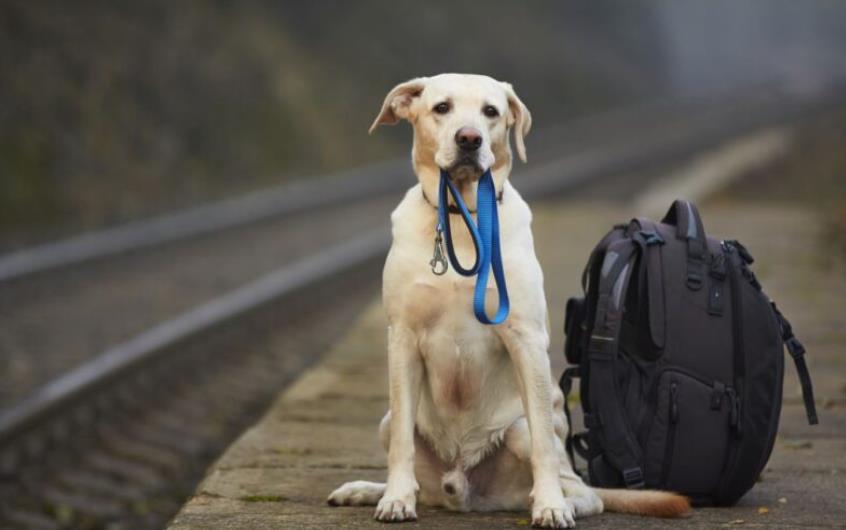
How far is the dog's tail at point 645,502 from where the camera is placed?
472 centimetres

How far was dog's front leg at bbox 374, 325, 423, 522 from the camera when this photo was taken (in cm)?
459

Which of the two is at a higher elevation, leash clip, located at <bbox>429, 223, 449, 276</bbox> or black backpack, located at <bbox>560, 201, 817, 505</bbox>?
leash clip, located at <bbox>429, 223, 449, 276</bbox>

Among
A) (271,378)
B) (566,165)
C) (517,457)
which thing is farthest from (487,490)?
(566,165)

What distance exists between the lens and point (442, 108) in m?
4.52

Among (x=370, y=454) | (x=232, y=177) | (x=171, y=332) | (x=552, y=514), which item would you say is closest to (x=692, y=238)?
(x=552, y=514)

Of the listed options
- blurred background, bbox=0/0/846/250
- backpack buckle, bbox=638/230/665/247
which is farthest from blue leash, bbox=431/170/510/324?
blurred background, bbox=0/0/846/250

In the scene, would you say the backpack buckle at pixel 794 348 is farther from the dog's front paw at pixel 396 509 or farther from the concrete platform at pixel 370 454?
the dog's front paw at pixel 396 509

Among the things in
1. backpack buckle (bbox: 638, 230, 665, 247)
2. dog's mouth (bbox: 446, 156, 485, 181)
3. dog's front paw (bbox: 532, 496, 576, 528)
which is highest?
dog's mouth (bbox: 446, 156, 485, 181)

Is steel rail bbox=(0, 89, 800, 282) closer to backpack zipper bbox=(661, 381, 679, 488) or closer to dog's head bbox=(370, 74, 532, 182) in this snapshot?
dog's head bbox=(370, 74, 532, 182)

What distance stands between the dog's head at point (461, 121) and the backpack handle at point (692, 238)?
730 millimetres

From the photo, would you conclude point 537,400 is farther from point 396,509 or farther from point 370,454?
point 370,454

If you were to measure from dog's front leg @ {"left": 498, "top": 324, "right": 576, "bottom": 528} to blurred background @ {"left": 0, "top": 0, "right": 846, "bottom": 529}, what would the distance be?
2861 mm

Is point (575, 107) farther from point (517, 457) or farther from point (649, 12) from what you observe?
point (517, 457)

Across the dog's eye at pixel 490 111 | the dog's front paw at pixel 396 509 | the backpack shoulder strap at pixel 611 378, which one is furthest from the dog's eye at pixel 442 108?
the dog's front paw at pixel 396 509
